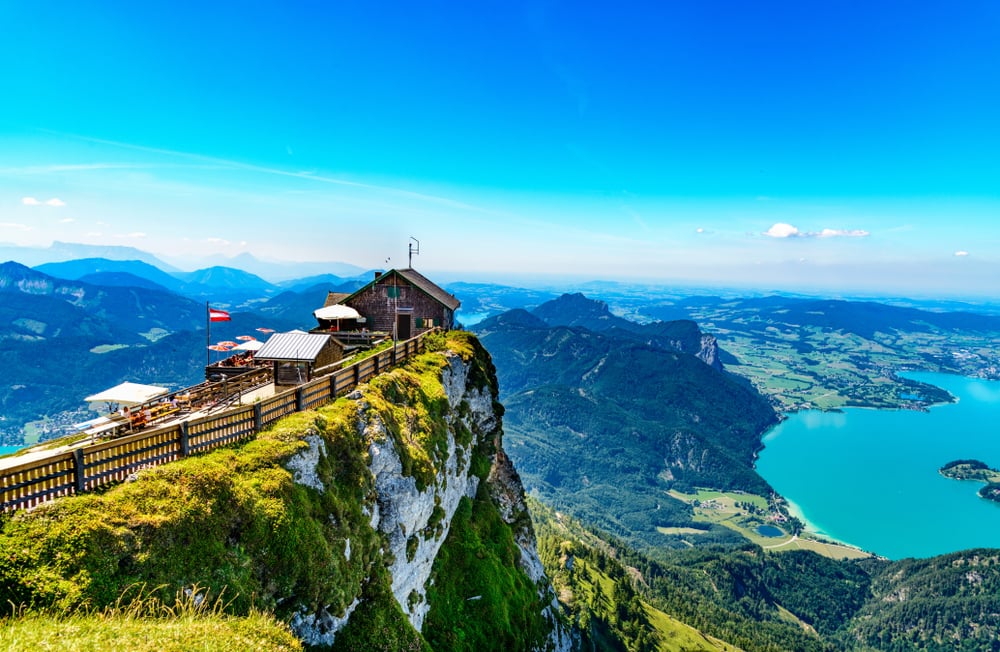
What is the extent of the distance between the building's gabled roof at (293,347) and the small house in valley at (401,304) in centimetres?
1106

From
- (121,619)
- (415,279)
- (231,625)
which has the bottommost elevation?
(231,625)

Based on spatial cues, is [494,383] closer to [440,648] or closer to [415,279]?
[415,279]

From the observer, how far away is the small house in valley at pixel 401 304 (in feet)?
129

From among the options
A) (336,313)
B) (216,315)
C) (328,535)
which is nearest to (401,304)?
(336,313)

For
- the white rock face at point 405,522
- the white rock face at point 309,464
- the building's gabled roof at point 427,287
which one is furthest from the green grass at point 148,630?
the building's gabled roof at point 427,287

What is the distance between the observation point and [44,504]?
33.2 ft

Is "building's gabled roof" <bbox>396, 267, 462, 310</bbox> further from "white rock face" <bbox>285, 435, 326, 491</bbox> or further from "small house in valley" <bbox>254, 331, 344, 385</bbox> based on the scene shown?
"white rock face" <bbox>285, 435, 326, 491</bbox>

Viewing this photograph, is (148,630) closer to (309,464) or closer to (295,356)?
(309,464)

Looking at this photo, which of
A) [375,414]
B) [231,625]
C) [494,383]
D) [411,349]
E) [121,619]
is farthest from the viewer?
[494,383]

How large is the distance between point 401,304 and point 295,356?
49.6 ft

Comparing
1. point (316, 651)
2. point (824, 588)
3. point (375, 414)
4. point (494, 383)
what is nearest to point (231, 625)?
point (316, 651)

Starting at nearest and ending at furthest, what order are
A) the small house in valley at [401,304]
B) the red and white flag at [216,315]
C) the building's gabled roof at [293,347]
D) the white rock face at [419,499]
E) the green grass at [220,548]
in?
the green grass at [220,548] < the white rock face at [419,499] < the building's gabled roof at [293,347] < the red and white flag at [216,315] < the small house in valley at [401,304]

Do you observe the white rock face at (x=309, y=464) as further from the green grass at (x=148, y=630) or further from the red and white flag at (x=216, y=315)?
the red and white flag at (x=216, y=315)

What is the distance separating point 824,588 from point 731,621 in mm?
62479
